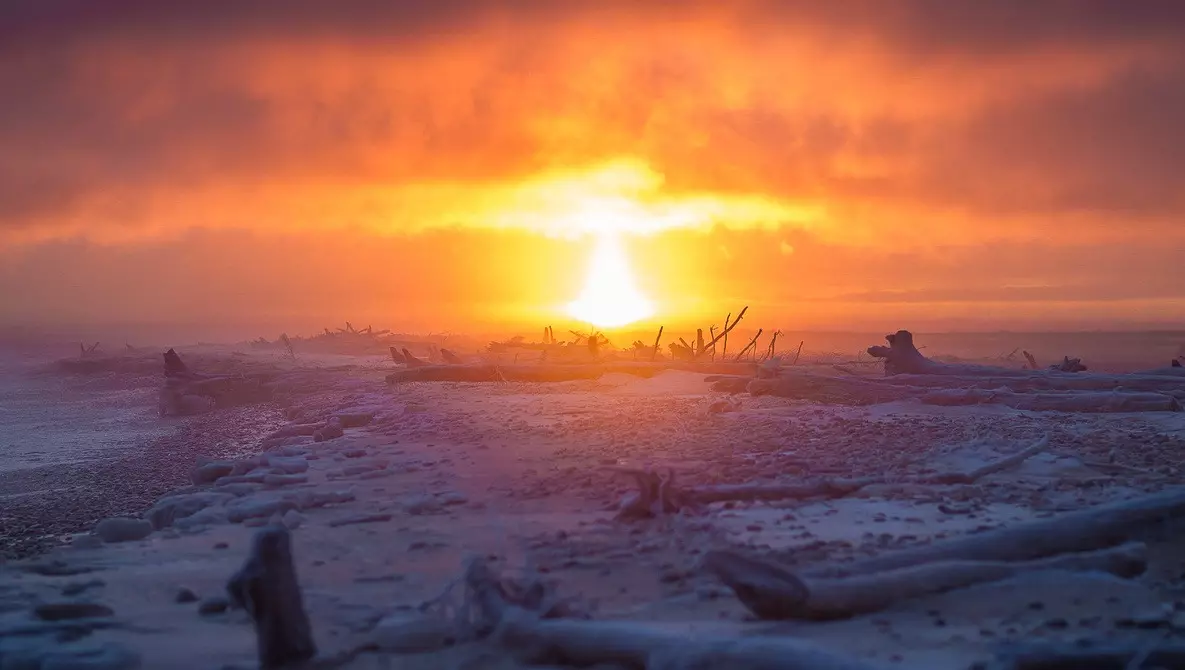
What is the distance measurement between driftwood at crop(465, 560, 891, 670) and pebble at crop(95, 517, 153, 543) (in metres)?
3.63

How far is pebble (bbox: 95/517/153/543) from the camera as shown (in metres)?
6.39

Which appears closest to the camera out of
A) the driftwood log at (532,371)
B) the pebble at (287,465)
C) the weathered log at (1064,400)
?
the pebble at (287,465)

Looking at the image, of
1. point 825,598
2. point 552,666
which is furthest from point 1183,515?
point 552,666

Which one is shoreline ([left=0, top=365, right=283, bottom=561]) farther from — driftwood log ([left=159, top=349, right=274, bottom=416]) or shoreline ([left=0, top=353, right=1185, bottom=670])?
shoreline ([left=0, top=353, right=1185, bottom=670])


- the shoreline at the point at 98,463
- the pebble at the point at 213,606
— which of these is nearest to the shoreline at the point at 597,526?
the pebble at the point at 213,606

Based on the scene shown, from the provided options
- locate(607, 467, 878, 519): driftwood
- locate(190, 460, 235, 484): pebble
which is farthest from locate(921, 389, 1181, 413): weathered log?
locate(190, 460, 235, 484): pebble

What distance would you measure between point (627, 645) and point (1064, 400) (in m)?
10.9

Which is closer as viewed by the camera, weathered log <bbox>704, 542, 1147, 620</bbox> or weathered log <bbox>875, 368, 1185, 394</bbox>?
weathered log <bbox>704, 542, 1147, 620</bbox>

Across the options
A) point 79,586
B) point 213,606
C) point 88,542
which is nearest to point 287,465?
point 88,542

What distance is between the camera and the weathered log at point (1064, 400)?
1162 cm

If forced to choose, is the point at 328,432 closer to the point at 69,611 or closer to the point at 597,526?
the point at 597,526

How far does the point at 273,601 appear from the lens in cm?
389

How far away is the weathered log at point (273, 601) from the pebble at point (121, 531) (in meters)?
3.16

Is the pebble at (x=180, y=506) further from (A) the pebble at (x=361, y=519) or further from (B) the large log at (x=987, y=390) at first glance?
(B) the large log at (x=987, y=390)
